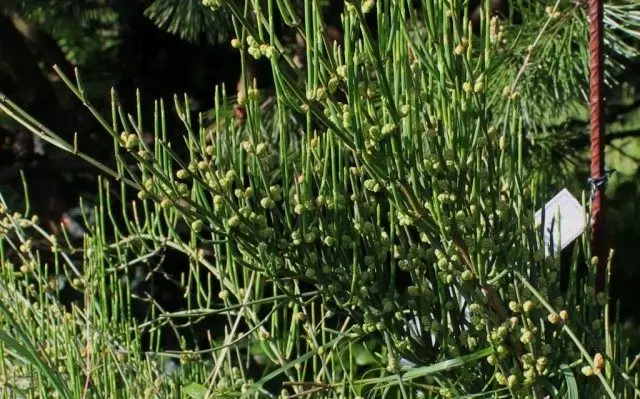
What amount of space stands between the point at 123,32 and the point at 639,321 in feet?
4.40

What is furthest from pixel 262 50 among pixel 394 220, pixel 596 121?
pixel 596 121

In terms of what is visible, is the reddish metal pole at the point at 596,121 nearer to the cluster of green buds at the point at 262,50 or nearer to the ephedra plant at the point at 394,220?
the ephedra plant at the point at 394,220

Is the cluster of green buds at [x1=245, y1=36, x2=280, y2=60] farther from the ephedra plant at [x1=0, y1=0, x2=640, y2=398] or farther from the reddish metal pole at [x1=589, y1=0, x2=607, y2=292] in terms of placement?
the reddish metal pole at [x1=589, y1=0, x2=607, y2=292]

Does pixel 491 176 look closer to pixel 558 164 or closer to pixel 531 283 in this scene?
pixel 531 283

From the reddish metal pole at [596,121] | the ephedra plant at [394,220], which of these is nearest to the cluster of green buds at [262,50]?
the ephedra plant at [394,220]

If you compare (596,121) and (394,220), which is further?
(596,121)

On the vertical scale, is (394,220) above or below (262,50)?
below

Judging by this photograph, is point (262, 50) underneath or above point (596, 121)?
above

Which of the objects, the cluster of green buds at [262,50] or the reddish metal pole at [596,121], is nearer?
the cluster of green buds at [262,50]

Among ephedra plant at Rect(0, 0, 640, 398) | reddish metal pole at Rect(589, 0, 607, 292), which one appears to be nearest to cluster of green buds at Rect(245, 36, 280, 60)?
ephedra plant at Rect(0, 0, 640, 398)

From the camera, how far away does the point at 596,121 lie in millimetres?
938

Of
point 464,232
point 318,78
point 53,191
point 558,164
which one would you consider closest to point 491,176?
point 464,232

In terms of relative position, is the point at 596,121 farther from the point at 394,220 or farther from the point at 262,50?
the point at 262,50

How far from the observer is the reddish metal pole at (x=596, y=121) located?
3.04 feet
